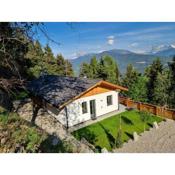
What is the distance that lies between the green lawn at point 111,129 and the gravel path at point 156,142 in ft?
0.43

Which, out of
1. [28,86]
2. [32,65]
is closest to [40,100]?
[28,86]

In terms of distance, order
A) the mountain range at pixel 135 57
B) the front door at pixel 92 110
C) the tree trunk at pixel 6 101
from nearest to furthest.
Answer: the mountain range at pixel 135 57 < the front door at pixel 92 110 < the tree trunk at pixel 6 101

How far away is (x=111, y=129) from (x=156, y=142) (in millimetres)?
821

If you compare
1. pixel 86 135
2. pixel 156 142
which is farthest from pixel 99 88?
pixel 156 142

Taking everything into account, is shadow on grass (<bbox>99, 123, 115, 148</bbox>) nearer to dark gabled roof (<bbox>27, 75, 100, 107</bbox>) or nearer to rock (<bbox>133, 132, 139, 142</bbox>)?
rock (<bbox>133, 132, 139, 142</bbox>)

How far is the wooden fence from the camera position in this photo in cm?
522

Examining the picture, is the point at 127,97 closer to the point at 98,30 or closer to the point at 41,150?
the point at 98,30

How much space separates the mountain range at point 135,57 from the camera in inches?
203

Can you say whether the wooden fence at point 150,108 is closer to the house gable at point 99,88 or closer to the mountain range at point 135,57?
the house gable at point 99,88

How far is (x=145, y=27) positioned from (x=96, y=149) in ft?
7.55

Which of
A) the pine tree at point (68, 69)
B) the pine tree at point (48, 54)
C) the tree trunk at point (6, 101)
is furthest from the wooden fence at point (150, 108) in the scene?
the tree trunk at point (6, 101)

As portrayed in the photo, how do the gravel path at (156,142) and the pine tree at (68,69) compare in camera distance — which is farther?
the pine tree at (68,69)
